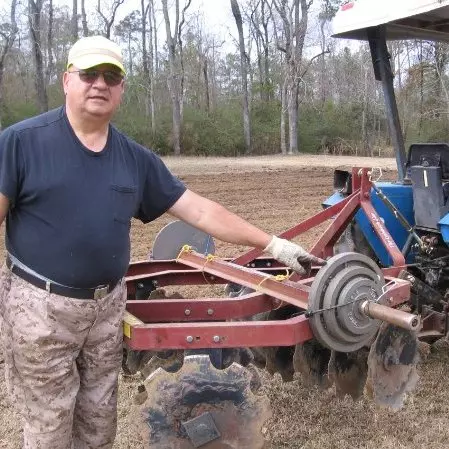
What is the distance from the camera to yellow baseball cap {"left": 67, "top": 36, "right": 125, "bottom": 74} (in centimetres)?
224

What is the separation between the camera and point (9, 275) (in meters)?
2.33

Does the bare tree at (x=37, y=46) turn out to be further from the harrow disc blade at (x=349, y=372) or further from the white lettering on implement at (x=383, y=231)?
the harrow disc blade at (x=349, y=372)

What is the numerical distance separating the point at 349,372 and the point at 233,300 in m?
0.62

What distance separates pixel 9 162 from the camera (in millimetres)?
2121

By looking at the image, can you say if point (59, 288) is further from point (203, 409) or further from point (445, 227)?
point (445, 227)

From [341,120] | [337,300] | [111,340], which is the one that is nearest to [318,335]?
[337,300]

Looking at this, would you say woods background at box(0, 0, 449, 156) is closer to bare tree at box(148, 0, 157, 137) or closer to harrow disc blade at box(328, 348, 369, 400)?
bare tree at box(148, 0, 157, 137)

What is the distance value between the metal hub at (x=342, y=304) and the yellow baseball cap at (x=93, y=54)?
3.79ft

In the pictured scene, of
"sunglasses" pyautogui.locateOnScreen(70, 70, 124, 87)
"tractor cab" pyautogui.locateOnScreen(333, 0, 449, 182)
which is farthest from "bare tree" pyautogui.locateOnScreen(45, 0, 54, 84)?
"sunglasses" pyautogui.locateOnScreen(70, 70, 124, 87)

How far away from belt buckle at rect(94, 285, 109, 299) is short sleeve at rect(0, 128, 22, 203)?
446 millimetres

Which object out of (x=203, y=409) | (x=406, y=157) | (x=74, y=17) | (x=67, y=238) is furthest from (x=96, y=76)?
(x=74, y=17)

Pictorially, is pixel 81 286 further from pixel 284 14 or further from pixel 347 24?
pixel 284 14

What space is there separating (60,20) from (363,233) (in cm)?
3434

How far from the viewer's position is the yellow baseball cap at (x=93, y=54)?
88.0 inches
